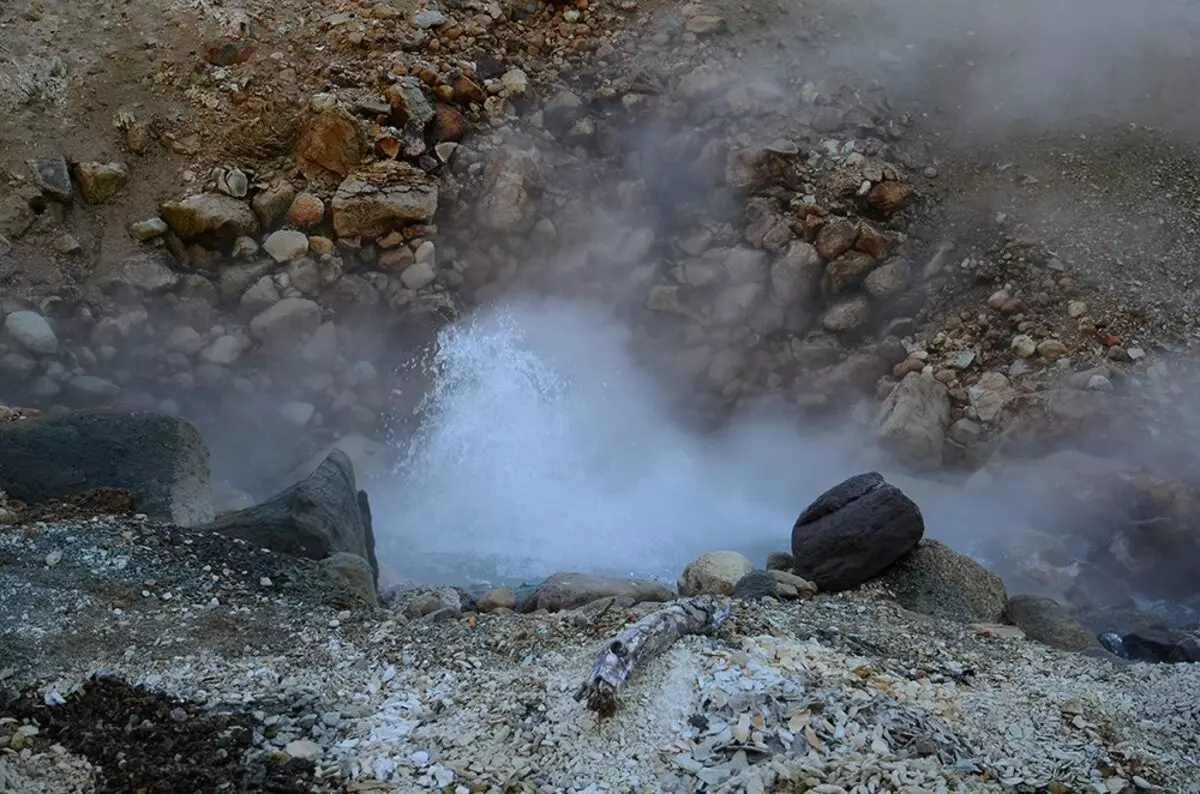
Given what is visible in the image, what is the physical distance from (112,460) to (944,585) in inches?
157

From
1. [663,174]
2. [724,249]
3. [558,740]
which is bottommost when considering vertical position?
[558,740]

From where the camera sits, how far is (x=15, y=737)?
325 cm

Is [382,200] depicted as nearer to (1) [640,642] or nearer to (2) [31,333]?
(2) [31,333]

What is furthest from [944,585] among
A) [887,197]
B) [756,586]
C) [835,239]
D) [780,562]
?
[887,197]

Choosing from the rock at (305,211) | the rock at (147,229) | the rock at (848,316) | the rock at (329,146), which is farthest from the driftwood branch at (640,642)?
the rock at (147,229)

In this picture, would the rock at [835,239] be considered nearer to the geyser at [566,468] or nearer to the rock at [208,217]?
the geyser at [566,468]

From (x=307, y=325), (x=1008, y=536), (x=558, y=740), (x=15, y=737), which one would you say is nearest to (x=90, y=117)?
(x=307, y=325)

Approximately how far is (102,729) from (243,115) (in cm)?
540

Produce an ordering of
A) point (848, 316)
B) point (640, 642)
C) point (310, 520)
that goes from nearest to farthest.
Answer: point (640, 642), point (310, 520), point (848, 316)

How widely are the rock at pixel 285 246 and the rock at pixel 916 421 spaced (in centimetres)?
403

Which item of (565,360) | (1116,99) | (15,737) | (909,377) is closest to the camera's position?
(15,737)

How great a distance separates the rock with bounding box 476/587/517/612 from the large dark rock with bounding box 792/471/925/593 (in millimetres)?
1431

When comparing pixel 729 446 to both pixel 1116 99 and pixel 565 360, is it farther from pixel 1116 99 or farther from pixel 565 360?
pixel 1116 99

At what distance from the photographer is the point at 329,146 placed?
759cm
